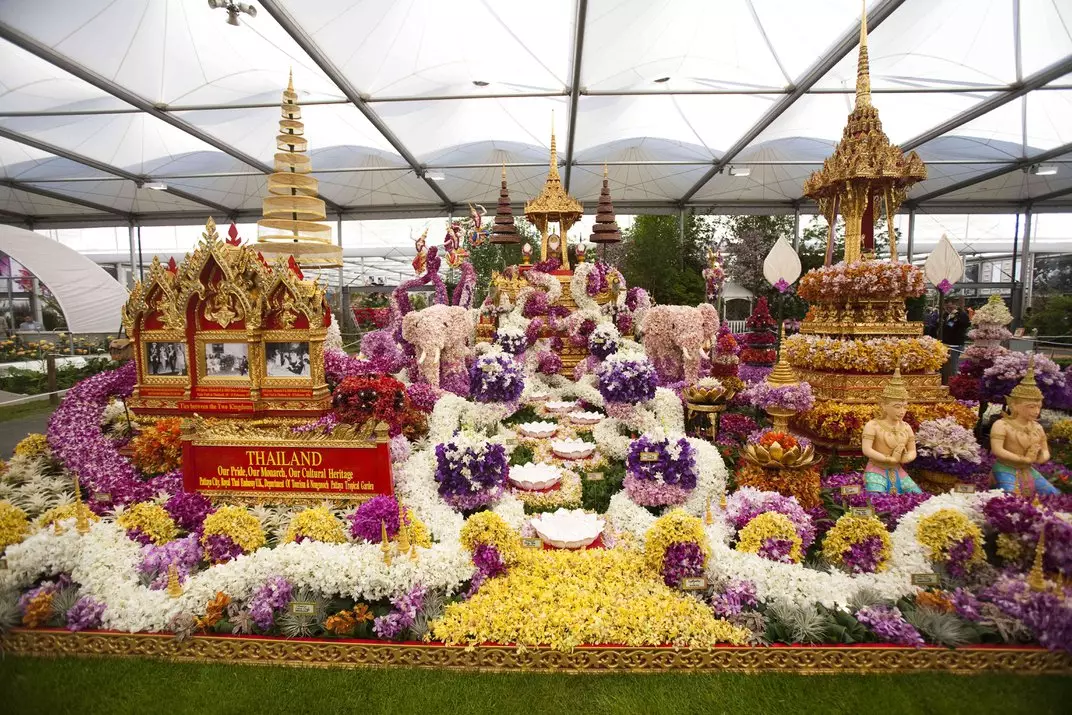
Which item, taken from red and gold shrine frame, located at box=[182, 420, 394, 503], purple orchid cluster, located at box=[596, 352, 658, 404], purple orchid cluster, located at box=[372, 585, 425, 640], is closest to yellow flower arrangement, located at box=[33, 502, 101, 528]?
red and gold shrine frame, located at box=[182, 420, 394, 503]

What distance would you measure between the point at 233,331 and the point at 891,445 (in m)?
6.77

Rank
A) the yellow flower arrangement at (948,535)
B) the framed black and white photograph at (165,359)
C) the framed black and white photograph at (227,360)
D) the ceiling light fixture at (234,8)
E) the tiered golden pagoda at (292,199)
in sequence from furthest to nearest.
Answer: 1. the ceiling light fixture at (234,8)
2. the tiered golden pagoda at (292,199)
3. the framed black and white photograph at (165,359)
4. the framed black and white photograph at (227,360)
5. the yellow flower arrangement at (948,535)

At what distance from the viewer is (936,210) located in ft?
78.2

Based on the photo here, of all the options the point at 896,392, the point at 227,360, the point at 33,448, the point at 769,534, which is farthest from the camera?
the point at 33,448

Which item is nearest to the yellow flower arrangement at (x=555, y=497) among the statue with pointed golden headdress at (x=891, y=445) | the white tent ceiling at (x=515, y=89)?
the statue with pointed golden headdress at (x=891, y=445)

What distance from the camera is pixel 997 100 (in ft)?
43.1

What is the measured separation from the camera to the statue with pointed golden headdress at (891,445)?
4.23 meters

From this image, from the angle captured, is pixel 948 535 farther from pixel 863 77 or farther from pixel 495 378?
pixel 863 77

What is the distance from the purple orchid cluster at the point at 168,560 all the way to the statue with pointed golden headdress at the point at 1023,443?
6372 millimetres

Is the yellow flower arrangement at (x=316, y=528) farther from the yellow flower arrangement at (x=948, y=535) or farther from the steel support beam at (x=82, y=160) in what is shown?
the steel support beam at (x=82, y=160)

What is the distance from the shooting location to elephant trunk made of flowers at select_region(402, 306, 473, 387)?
26.4 ft

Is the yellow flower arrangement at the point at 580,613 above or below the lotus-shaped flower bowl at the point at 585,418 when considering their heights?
below

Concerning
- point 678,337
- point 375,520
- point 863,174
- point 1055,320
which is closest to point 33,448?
point 375,520

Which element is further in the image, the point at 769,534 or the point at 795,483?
the point at 795,483
